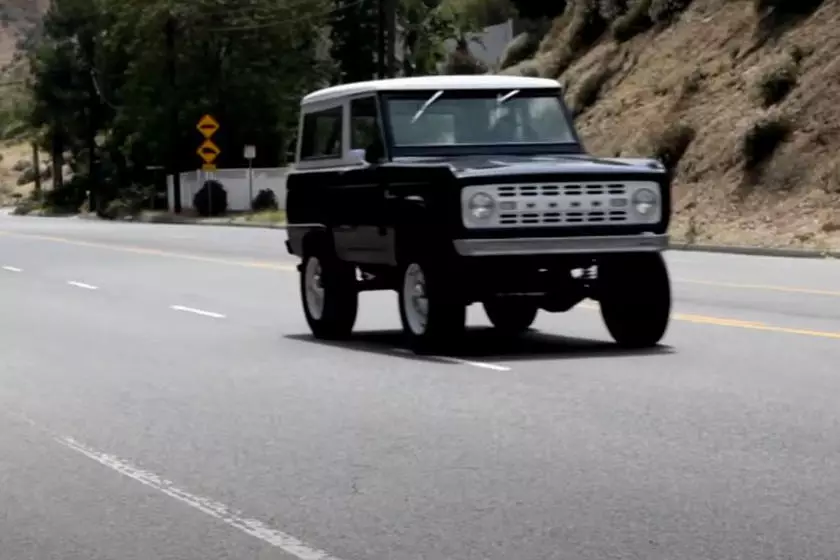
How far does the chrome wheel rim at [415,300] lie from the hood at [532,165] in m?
0.94

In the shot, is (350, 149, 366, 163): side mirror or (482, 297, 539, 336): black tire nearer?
(350, 149, 366, 163): side mirror

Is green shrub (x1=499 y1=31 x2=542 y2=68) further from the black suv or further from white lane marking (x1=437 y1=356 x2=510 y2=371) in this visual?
white lane marking (x1=437 y1=356 x2=510 y2=371)

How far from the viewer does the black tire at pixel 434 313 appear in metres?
15.8

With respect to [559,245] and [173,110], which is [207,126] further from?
[559,245]

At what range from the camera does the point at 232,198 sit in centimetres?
7900

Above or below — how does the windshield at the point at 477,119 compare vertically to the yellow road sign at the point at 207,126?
above

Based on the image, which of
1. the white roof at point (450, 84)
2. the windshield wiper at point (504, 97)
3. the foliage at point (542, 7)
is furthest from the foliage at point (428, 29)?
the windshield wiper at point (504, 97)

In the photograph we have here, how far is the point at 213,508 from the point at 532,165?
7.26 m

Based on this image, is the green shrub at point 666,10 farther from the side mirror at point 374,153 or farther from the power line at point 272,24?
the side mirror at point 374,153

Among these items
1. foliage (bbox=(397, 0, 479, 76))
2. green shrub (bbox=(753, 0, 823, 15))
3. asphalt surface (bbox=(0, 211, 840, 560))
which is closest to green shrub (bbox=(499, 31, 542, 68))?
green shrub (bbox=(753, 0, 823, 15))

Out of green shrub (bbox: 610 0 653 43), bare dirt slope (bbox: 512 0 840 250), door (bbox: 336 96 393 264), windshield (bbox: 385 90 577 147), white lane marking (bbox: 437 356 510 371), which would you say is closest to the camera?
white lane marking (bbox: 437 356 510 371)

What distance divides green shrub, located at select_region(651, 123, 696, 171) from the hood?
28.2m

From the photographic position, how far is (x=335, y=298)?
18.3 meters

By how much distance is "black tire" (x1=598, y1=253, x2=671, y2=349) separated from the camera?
53.9 feet
